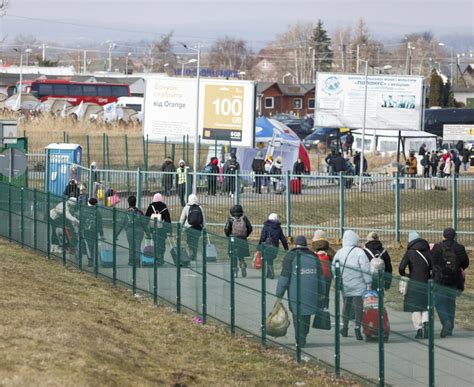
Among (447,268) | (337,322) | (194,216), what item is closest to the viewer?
(337,322)

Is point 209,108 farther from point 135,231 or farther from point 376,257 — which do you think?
point 376,257

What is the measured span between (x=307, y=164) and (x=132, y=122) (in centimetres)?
2444

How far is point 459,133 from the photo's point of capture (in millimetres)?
64750

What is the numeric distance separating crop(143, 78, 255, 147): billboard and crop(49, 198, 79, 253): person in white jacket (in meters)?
21.7

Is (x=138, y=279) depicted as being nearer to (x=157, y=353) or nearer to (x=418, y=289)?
(x=157, y=353)

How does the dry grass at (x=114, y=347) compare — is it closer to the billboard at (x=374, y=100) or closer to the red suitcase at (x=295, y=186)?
the red suitcase at (x=295, y=186)

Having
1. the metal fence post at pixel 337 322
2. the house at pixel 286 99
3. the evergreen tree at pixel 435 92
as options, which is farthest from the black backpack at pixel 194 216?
the house at pixel 286 99

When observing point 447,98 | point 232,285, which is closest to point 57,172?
point 232,285

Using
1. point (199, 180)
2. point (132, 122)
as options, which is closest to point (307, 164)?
point (199, 180)

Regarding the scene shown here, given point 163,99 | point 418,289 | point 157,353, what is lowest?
point 157,353

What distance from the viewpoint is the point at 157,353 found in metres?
14.8

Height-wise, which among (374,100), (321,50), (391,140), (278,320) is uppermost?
(321,50)

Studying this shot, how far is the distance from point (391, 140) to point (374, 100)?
39.3 ft

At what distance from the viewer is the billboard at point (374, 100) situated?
160 ft
